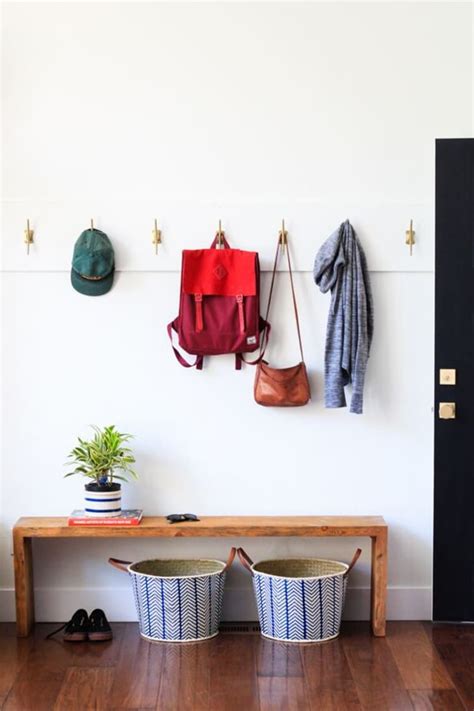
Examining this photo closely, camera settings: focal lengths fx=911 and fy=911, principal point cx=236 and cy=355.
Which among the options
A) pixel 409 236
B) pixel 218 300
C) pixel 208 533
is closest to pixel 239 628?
pixel 208 533

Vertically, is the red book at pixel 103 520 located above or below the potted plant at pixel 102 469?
below

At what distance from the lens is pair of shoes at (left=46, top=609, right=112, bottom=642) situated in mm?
3543

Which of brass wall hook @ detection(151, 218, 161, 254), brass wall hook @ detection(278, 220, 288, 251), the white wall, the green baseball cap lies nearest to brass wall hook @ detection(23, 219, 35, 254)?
the white wall

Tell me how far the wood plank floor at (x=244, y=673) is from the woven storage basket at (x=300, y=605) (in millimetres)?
49

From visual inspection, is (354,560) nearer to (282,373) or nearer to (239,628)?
(239,628)

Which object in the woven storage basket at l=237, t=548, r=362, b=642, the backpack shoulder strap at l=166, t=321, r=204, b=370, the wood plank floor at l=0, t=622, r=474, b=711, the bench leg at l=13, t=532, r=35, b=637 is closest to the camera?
the wood plank floor at l=0, t=622, r=474, b=711

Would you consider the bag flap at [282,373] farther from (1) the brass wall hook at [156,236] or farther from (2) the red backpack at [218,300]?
(1) the brass wall hook at [156,236]

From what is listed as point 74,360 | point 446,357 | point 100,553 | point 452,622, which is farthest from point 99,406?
point 452,622

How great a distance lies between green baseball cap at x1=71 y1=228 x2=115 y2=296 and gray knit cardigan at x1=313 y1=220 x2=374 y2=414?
838 millimetres

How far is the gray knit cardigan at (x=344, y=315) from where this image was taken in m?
3.63

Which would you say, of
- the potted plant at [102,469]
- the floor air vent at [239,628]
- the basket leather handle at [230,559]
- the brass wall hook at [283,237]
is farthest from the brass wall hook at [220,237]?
the floor air vent at [239,628]

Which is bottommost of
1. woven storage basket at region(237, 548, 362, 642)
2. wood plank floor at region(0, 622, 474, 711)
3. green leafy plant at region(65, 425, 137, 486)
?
wood plank floor at region(0, 622, 474, 711)

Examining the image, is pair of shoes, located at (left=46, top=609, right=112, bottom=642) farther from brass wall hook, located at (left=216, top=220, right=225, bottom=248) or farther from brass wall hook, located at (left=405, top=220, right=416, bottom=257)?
brass wall hook, located at (left=405, top=220, right=416, bottom=257)

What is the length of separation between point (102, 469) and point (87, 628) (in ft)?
2.06
